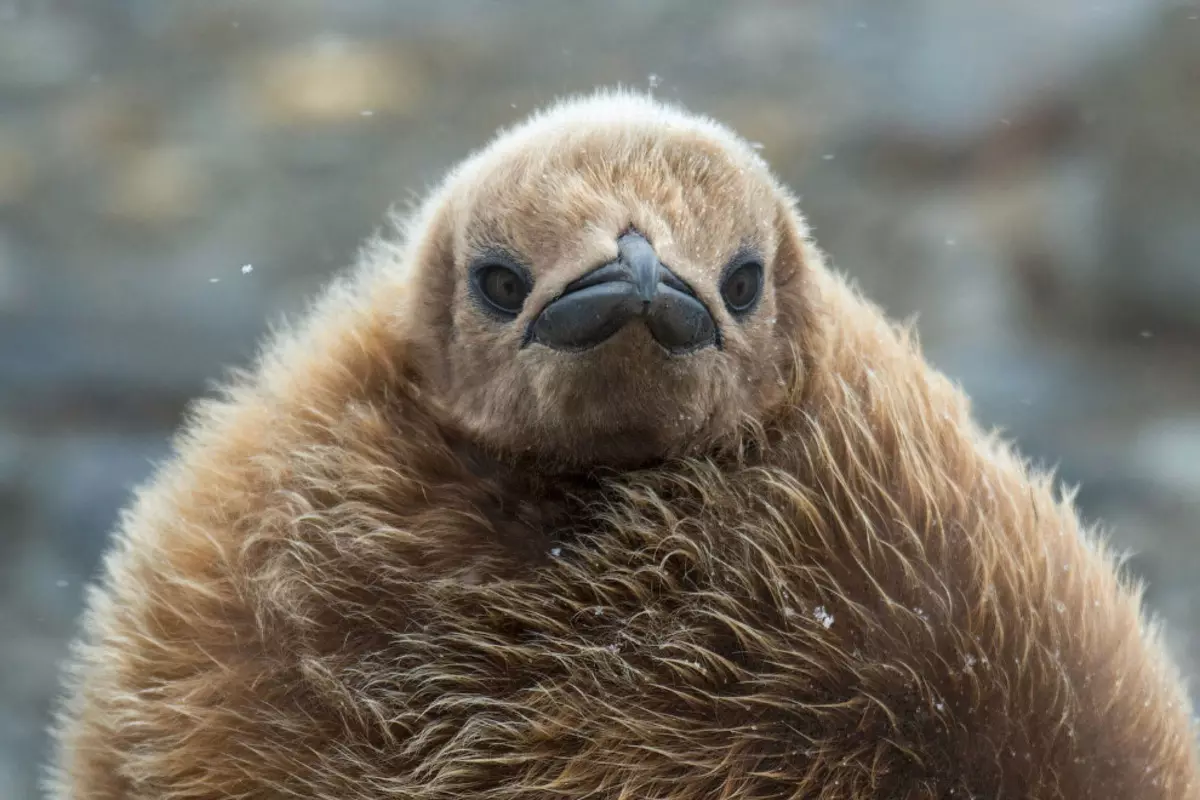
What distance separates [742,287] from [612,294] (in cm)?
16

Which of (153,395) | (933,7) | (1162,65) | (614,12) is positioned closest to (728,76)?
(614,12)

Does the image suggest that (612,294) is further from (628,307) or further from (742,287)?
(742,287)

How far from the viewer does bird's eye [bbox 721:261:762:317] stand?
1.00m

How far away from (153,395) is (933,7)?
2016mm

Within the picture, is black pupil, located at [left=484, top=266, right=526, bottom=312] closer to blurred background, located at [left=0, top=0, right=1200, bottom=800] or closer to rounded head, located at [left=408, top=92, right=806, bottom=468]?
rounded head, located at [left=408, top=92, right=806, bottom=468]

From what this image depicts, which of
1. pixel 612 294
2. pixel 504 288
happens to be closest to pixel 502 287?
pixel 504 288

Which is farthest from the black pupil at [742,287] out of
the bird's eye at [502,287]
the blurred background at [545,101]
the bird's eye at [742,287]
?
the blurred background at [545,101]

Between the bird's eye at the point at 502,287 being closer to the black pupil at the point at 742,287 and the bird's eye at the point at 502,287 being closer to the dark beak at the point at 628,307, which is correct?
the dark beak at the point at 628,307

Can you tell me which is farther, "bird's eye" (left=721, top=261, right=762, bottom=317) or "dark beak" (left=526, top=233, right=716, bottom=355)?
"bird's eye" (left=721, top=261, right=762, bottom=317)

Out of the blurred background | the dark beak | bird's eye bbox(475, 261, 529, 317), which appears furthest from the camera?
the blurred background

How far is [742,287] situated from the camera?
1.01 metres

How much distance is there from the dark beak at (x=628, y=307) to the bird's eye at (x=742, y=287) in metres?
0.06

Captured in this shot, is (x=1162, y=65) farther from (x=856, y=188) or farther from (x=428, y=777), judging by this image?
(x=428, y=777)

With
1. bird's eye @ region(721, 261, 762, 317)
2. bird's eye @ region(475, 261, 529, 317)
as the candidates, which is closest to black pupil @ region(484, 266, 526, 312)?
bird's eye @ region(475, 261, 529, 317)
